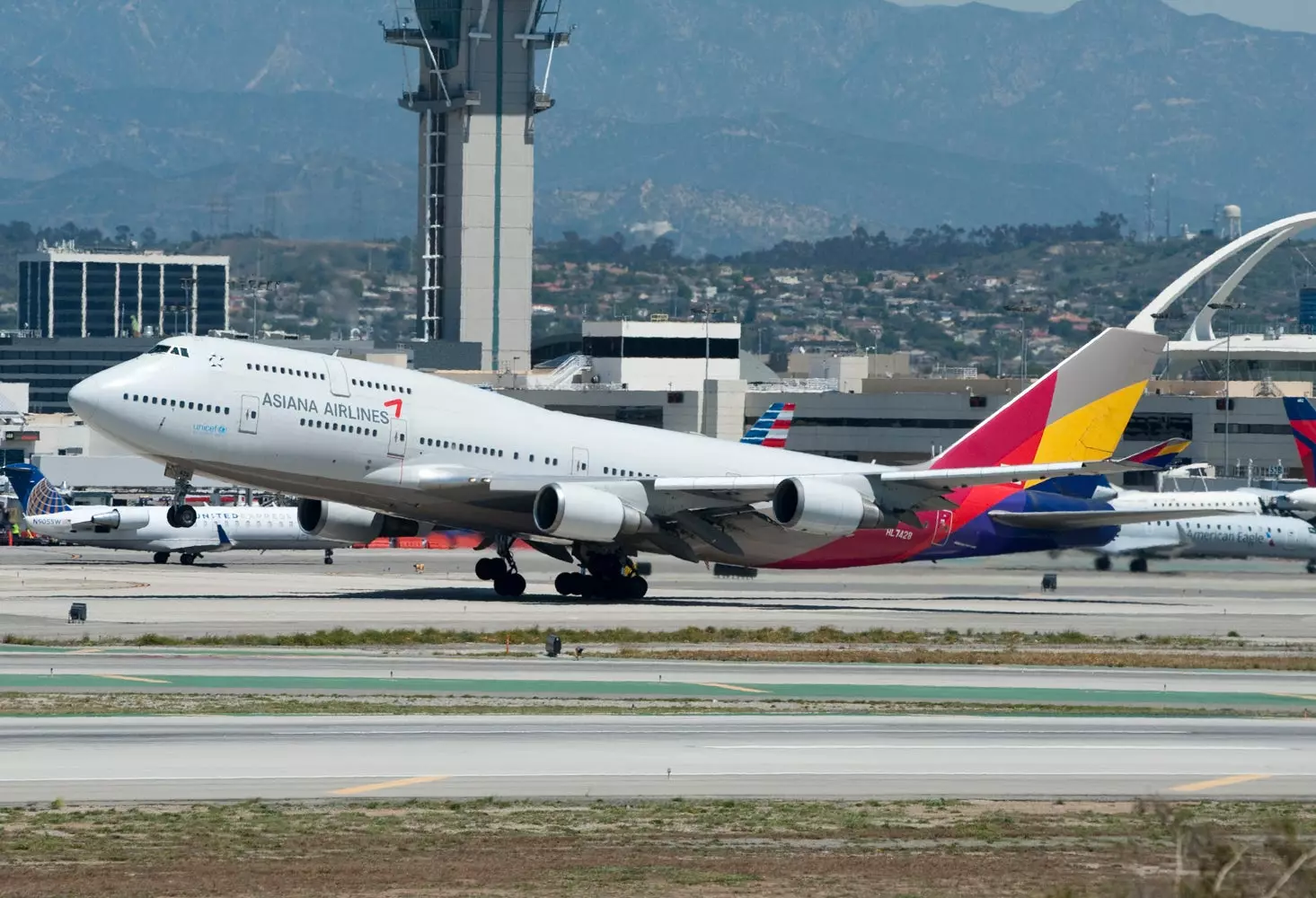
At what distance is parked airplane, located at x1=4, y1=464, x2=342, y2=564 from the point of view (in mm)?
94188

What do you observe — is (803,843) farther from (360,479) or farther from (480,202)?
(480,202)

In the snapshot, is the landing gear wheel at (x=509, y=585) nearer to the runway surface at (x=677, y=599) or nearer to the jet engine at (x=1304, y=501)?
the runway surface at (x=677, y=599)

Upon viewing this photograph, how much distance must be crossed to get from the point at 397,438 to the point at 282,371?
11.6 feet

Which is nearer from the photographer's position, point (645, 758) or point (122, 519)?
point (645, 758)

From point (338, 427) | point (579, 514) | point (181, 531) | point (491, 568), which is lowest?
point (181, 531)

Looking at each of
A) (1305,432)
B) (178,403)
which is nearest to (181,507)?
(178,403)

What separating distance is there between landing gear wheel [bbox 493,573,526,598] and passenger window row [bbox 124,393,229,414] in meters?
11.0

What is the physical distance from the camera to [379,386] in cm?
5450

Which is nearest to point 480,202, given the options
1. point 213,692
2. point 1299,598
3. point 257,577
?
point 257,577

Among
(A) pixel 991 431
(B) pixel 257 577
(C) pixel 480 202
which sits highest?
(C) pixel 480 202

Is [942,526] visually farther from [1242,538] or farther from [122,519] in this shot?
[122,519]

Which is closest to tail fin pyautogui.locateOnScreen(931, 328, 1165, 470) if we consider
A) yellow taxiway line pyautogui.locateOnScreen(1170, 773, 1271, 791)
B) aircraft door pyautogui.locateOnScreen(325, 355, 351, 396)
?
aircraft door pyautogui.locateOnScreen(325, 355, 351, 396)

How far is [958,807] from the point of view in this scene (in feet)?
75.7

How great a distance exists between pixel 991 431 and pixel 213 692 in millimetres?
32779
